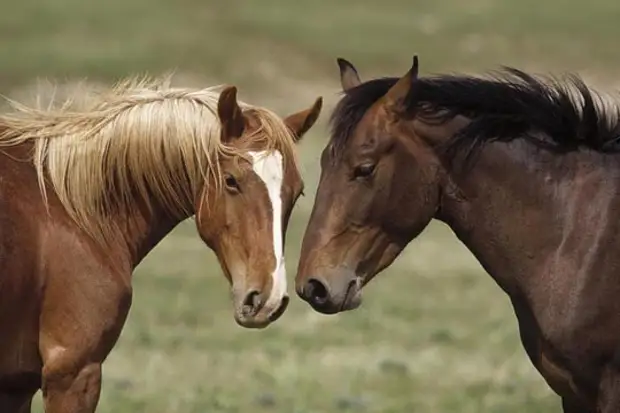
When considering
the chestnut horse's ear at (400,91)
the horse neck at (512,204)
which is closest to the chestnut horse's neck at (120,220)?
the chestnut horse's ear at (400,91)

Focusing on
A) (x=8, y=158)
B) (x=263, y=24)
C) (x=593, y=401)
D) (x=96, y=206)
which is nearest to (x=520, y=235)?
(x=593, y=401)

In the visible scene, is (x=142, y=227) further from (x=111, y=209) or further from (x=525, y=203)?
(x=525, y=203)

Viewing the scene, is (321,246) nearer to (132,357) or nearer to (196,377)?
(196,377)

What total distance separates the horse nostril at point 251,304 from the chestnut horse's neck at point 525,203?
1.02 metres

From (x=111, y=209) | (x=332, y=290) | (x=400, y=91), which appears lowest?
(x=332, y=290)

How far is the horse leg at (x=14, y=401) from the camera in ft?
21.4

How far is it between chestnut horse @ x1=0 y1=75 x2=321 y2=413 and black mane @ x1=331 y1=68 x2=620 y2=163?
12.5 inches

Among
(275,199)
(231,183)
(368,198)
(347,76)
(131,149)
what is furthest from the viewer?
(347,76)

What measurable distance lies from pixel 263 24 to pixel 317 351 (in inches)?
1288

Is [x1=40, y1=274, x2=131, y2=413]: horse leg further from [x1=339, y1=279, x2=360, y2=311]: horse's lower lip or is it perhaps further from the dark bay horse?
[x1=339, y1=279, x2=360, y2=311]: horse's lower lip

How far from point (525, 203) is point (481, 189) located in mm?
213

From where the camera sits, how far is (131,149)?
676 centimetres

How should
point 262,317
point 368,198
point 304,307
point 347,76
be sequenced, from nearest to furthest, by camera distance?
point 262,317 < point 368,198 < point 347,76 < point 304,307

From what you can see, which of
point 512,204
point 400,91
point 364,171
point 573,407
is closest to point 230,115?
point 364,171
